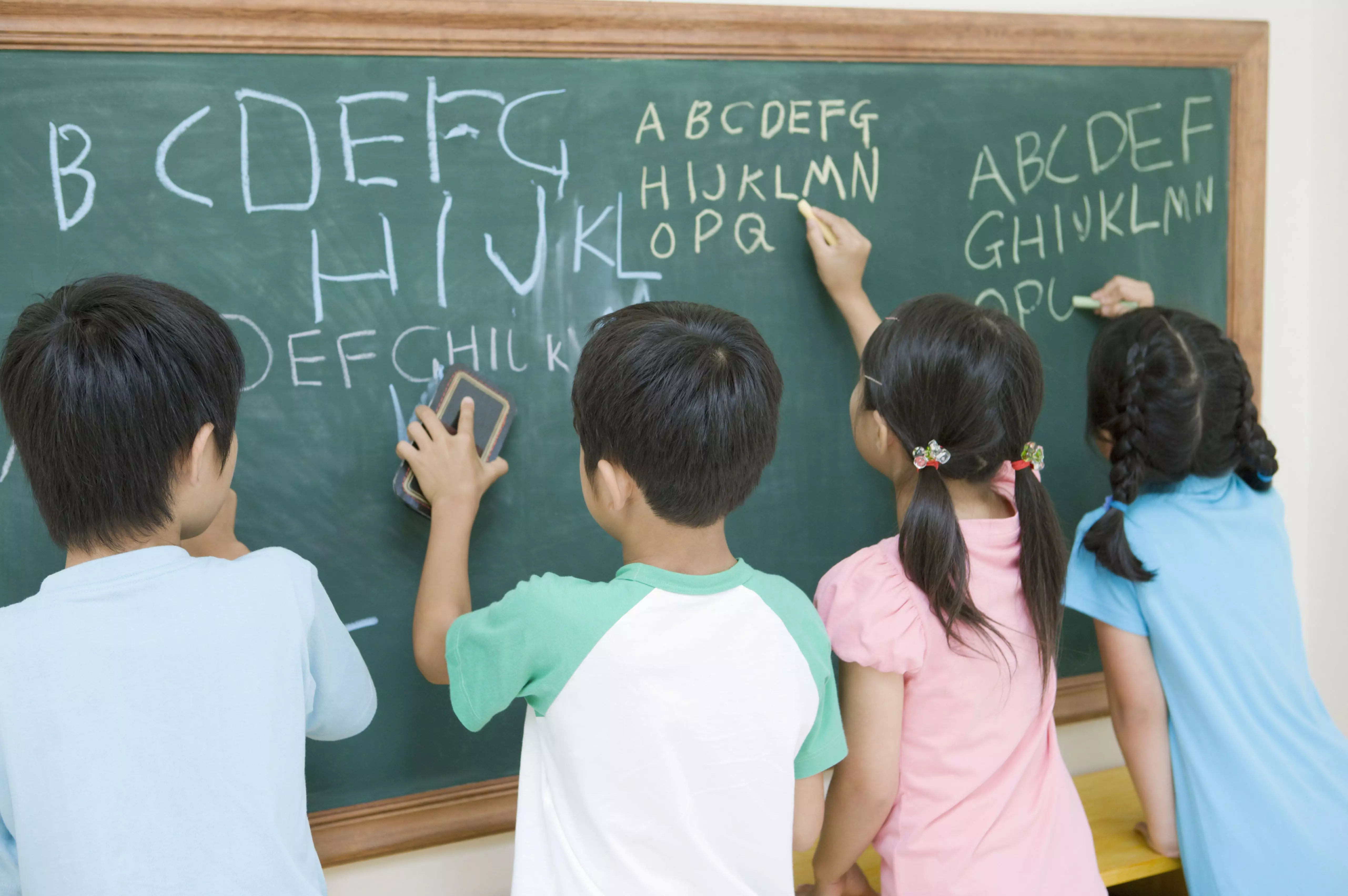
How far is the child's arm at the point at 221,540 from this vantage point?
1.18m

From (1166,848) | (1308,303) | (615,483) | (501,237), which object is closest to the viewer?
(615,483)

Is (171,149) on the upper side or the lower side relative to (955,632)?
upper

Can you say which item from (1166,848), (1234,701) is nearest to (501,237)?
(1234,701)

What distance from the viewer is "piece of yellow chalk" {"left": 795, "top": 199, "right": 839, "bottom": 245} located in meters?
1.52

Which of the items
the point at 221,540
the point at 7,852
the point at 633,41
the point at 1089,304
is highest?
the point at 633,41

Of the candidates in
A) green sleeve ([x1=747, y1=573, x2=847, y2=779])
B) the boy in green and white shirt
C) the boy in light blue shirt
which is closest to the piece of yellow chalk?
the boy in green and white shirt

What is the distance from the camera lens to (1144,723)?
4.71 ft

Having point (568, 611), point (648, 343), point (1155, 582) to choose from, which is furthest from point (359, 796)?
point (1155, 582)

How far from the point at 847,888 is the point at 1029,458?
672 mm

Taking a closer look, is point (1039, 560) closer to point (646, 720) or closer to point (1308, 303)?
point (646, 720)

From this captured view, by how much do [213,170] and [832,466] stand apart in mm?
1008

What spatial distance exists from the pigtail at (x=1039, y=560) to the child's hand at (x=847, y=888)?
419 mm

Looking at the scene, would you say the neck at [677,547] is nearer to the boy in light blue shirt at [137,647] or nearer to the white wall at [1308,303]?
the boy in light blue shirt at [137,647]

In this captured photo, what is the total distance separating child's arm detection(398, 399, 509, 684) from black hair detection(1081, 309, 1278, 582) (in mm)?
902
